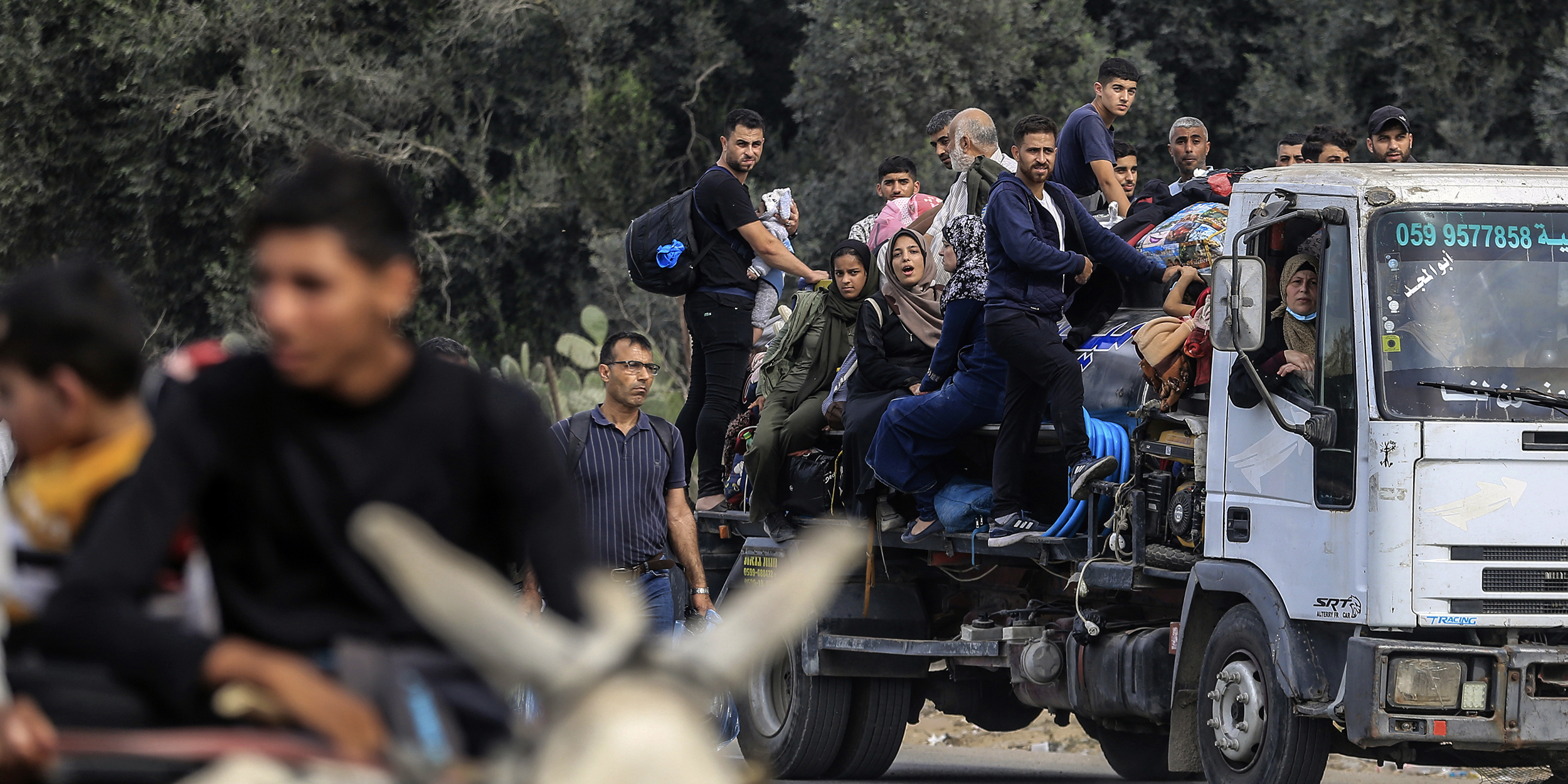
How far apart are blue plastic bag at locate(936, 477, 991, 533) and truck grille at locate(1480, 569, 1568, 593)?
2.89 m

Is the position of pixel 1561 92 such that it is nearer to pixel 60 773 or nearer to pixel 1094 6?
pixel 1094 6

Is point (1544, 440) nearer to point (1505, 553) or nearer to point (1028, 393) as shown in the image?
point (1505, 553)

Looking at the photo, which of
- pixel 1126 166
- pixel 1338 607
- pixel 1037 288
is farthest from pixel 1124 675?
pixel 1126 166

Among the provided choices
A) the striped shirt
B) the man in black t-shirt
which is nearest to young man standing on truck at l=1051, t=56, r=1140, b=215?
the man in black t-shirt

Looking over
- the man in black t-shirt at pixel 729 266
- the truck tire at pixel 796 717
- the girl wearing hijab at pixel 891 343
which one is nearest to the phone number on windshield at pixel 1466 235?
the girl wearing hijab at pixel 891 343

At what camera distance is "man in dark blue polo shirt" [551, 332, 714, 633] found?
9.14m

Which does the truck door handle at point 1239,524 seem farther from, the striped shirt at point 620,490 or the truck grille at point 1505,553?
the striped shirt at point 620,490

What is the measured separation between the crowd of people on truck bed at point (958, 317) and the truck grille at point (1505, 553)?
957mm

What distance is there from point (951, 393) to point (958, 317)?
0.36m

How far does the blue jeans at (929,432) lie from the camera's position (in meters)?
9.56

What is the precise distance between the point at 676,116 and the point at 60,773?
26.1 meters

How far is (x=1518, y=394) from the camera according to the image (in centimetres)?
742

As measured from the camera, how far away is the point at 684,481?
9.59 m

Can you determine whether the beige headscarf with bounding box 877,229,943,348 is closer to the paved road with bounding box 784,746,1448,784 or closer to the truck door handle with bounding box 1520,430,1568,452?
the paved road with bounding box 784,746,1448,784
